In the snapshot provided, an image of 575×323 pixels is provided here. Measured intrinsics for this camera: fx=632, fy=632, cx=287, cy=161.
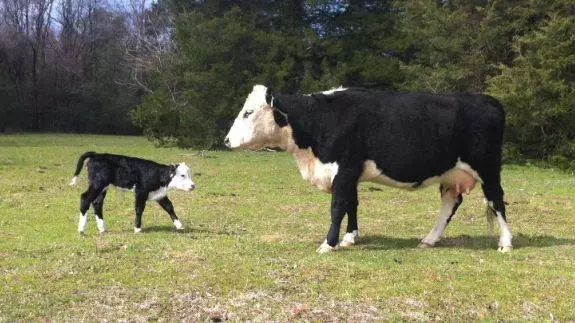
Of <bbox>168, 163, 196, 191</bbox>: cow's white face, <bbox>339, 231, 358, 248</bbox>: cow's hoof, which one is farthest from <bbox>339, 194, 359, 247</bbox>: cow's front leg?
<bbox>168, 163, 196, 191</bbox>: cow's white face

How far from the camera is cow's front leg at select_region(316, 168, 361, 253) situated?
8.42m

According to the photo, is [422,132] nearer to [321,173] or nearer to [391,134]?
[391,134]

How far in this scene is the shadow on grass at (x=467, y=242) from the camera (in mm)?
9279

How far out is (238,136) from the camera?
8664mm

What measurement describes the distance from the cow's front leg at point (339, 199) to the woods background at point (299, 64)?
64.0 feet

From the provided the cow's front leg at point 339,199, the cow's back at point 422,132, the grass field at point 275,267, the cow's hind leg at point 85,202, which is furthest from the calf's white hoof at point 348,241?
the cow's hind leg at point 85,202

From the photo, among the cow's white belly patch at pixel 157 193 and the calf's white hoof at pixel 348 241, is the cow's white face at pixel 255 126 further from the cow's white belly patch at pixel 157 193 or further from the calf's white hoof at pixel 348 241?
the cow's white belly patch at pixel 157 193

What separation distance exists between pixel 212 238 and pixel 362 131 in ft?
9.33

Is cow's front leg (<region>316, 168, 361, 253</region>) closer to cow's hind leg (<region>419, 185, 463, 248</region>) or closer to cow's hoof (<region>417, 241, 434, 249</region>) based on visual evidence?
cow's hoof (<region>417, 241, 434, 249</region>)

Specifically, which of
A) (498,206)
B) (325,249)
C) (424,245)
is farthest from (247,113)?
(498,206)

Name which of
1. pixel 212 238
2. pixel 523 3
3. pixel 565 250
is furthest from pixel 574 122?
pixel 212 238

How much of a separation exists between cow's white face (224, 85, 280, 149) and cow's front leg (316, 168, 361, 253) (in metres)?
1.09

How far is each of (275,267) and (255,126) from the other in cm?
217

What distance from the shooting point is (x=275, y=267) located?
7328mm
